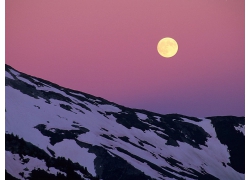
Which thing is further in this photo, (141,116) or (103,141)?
(141,116)

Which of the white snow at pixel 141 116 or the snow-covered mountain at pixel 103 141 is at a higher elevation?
the white snow at pixel 141 116

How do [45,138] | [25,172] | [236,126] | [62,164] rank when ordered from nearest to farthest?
[25,172]
[62,164]
[45,138]
[236,126]

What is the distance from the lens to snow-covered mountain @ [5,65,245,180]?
4356 cm

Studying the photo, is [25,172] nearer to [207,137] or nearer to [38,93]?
[38,93]

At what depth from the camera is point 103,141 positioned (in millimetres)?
55344

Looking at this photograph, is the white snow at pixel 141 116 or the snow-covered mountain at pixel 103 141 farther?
the white snow at pixel 141 116

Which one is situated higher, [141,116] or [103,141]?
[141,116]

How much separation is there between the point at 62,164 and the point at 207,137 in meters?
56.2

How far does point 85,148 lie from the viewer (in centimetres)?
4950

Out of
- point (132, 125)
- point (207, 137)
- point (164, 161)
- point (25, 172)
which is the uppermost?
point (207, 137)

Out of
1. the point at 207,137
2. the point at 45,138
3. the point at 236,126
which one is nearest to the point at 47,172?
the point at 45,138

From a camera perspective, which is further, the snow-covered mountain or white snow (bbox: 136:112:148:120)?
white snow (bbox: 136:112:148:120)

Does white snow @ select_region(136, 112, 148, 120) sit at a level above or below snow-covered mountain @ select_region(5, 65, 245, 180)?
above

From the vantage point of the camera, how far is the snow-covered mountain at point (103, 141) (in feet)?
143
